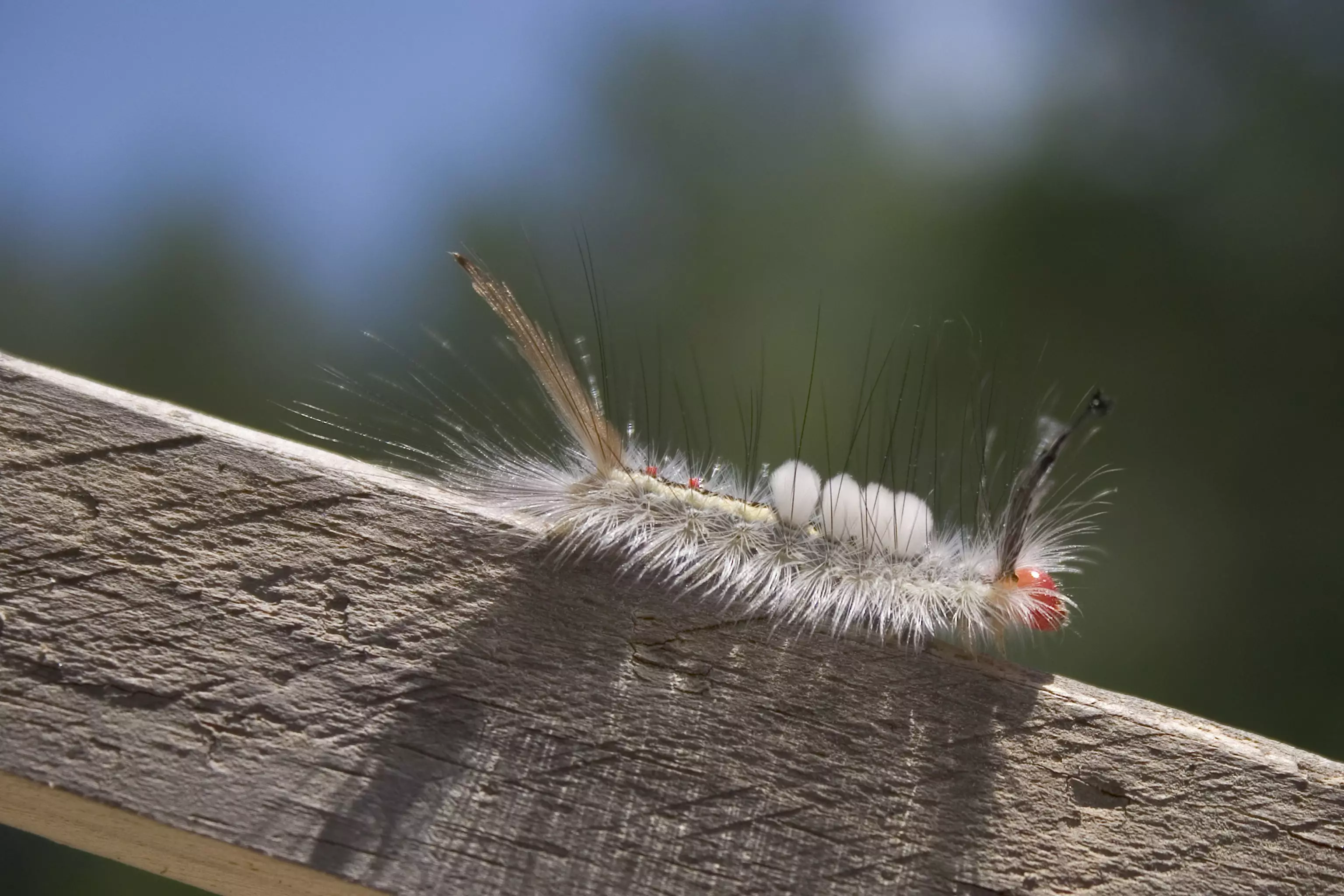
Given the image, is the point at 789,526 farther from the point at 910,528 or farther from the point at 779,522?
the point at 910,528

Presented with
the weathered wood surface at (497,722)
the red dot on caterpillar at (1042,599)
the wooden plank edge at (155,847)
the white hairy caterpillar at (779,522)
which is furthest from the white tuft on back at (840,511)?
the wooden plank edge at (155,847)

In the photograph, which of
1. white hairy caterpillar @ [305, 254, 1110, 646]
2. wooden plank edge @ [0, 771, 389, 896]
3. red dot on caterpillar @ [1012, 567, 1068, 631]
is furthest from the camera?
red dot on caterpillar @ [1012, 567, 1068, 631]

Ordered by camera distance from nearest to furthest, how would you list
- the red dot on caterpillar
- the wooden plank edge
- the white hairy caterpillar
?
the wooden plank edge, the white hairy caterpillar, the red dot on caterpillar

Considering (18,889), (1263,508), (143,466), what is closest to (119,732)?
(143,466)

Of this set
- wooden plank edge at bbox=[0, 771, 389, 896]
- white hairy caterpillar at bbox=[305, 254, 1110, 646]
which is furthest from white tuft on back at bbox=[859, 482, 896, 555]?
wooden plank edge at bbox=[0, 771, 389, 896]

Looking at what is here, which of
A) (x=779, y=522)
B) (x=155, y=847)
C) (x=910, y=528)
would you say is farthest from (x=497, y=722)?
(x=910, y=528)

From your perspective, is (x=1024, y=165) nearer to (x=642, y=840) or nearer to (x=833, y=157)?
(x=833, y=157)

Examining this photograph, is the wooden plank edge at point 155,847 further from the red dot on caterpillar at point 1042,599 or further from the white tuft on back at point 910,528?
the red dot on caterpillar at point 1042,599

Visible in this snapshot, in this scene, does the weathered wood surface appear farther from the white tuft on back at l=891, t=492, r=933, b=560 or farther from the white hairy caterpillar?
the white tuft on back at l=891, t=492, r=933, b=560
